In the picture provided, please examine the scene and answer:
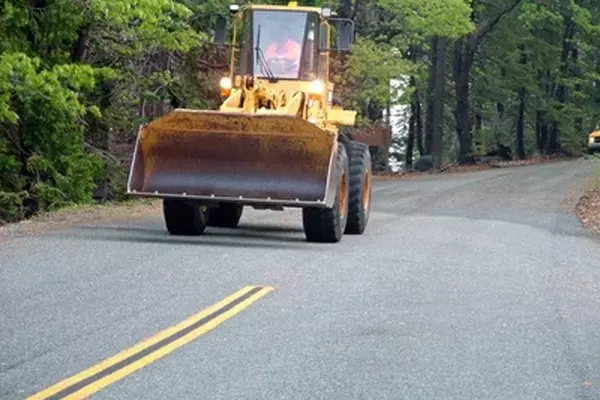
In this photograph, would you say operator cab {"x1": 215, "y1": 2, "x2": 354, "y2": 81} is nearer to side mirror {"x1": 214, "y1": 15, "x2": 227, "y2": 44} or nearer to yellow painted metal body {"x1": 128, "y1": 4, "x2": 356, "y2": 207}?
side mirror {"x1": 214, "y1": 15, "x2": 227, "y2": 44}

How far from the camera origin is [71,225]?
16.9 metres

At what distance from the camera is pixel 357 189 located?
17406mm

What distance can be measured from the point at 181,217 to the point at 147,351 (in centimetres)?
784

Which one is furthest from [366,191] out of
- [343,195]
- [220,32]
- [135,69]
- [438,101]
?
[438,101]

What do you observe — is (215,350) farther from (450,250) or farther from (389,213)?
(389,213)

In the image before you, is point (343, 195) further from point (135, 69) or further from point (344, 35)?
point (135, 69)

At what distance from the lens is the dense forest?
19.5 m

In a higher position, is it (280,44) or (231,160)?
(280,44)

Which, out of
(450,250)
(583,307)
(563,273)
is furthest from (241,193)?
(583,307)

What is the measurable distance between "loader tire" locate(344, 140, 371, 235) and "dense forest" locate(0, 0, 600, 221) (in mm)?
3791

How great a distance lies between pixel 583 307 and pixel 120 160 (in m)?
16.3

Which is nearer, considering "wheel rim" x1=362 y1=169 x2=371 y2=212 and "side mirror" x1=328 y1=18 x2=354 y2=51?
"side mirror" x1=328 y1=18 x2=354 y2=51

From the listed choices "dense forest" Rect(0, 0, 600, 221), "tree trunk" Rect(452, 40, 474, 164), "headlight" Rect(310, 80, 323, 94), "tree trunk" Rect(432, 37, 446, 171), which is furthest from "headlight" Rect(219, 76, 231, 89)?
"tree trunk" Rect(452, 40, 474, 164)

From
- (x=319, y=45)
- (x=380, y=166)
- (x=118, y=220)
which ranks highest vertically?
(x=319, y=45)
